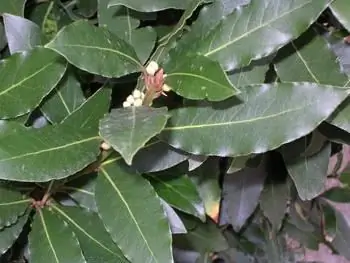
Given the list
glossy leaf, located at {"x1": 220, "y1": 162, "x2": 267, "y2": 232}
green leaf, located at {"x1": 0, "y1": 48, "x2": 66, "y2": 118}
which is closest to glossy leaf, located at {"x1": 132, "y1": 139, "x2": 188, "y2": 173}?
green leaf, located at {"x1": 0, "y1": 48, "x2": 66, "y2": 118}

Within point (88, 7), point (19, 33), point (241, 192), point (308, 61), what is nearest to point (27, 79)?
point (19, 33)

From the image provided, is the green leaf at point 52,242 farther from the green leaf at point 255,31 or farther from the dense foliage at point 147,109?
→ the green leaf at point 255,31

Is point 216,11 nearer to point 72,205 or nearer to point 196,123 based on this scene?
point 196,123

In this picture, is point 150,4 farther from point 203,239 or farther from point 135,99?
point 203,239

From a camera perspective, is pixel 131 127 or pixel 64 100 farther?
A: pixel 64 100

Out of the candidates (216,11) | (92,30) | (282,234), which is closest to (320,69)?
(216,11)
